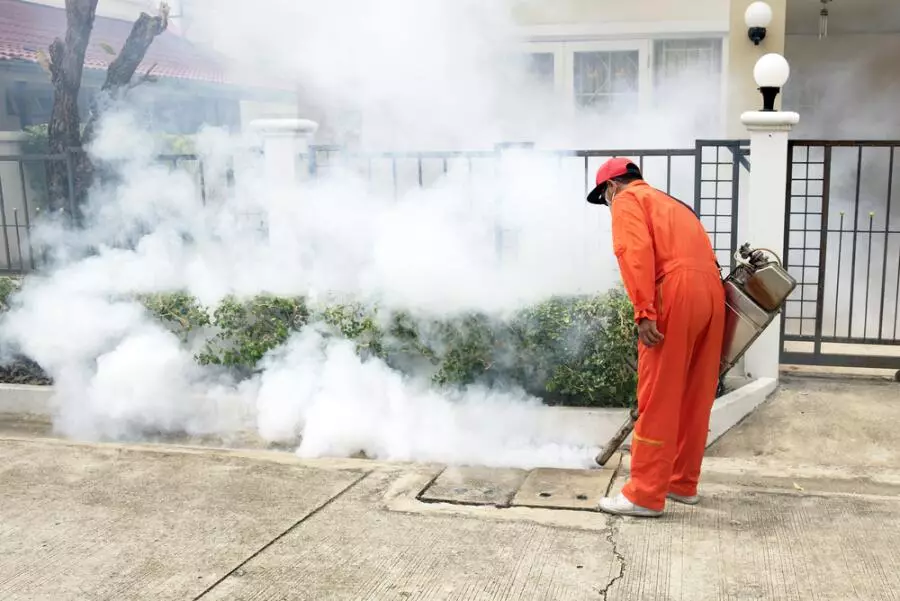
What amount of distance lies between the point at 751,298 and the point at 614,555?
1269mm

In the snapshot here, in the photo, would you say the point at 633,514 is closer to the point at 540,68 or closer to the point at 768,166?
the point at 768,166

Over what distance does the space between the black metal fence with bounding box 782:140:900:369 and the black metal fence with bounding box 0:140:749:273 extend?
47 centimetres

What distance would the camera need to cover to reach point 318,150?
245 inches

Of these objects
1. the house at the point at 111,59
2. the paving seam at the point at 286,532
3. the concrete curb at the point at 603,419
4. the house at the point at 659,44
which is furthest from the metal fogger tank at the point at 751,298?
the house at the point at 111,59

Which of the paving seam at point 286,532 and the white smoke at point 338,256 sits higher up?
the white smoke at point 338,256

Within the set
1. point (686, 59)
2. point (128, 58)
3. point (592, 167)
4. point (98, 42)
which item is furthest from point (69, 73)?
point (686, 59)

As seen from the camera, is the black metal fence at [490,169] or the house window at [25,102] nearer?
the black metal fence at [490,169]

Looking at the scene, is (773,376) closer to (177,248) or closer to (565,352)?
(565,352)

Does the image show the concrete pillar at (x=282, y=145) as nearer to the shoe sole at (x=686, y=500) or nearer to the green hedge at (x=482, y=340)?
the green hedge at (x=482, y=340)

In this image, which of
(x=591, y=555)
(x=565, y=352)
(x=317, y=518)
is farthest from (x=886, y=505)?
(x=317, y=518)

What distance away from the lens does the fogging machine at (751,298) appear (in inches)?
149

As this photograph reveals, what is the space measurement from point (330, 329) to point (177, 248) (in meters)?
1.69

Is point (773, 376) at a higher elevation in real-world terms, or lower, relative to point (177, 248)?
lower

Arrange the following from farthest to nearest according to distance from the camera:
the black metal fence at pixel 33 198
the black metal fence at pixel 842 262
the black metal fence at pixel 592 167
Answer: the black metal fence at pixel 33 198 → the black metal fence at pixel 842 262 → the black metal fence at pixel 592 167
